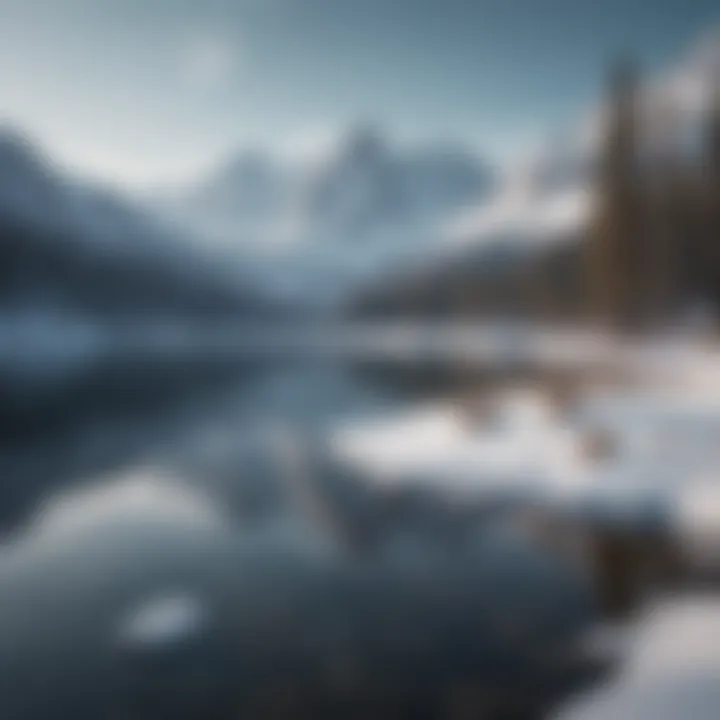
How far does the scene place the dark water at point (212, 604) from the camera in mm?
7809

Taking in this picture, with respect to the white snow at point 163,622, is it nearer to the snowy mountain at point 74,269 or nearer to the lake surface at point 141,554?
the lake surface at point 141,554

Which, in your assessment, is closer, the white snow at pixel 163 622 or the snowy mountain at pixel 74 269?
the white snow at pixel 163 622

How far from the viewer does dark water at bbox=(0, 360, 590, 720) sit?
307 inches

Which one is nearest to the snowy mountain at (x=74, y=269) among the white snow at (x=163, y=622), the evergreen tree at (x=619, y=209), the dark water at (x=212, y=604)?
the evergreen tree at (x=619, y=209)

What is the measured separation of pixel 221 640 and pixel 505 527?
628 cm

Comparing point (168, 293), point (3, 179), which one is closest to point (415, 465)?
point (168, 293)

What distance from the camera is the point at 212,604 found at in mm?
10125

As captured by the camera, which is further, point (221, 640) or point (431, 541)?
point (431, 541)

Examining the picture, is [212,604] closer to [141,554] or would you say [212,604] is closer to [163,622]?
[163,622]

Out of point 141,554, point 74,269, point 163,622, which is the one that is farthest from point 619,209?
point 74,269

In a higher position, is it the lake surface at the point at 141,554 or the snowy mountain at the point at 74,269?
the snowy mountain at the point at 74,269

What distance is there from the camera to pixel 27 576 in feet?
37.0

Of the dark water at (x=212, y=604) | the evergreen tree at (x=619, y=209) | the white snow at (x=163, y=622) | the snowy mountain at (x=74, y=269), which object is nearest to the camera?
the dark water at (x=212, y=604)

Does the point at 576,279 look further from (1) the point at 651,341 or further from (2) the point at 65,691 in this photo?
(2) the point at 65,691
